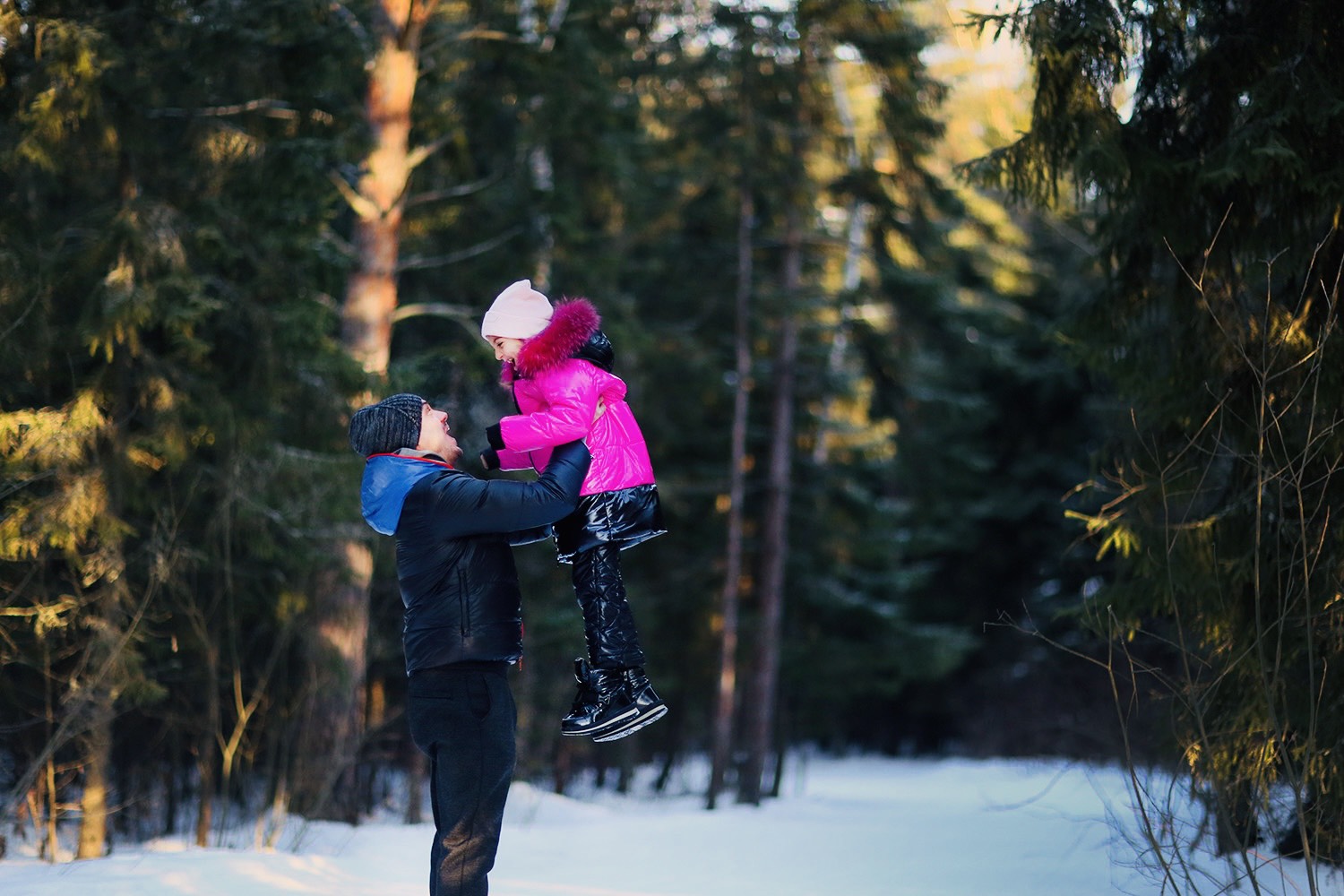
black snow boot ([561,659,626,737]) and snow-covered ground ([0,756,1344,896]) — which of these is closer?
black snow boot ([561,659,626,737])

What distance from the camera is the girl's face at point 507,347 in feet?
14.7

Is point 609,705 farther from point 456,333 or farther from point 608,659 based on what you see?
point 456,333

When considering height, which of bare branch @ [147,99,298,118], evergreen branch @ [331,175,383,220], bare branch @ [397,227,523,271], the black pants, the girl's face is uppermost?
bare branch @ [147,99,298,118]

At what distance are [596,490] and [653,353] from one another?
515 inches

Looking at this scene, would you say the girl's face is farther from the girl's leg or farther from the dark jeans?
the dark jeans

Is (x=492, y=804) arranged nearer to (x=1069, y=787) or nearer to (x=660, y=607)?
(x=1069, y=787)

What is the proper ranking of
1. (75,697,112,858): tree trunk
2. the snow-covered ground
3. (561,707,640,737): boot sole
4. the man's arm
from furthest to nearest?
1. (75,697,112,858): tree trunk
2. the snow-covered ground
3. (561,707,640,737): boot sole
4. the man's arm

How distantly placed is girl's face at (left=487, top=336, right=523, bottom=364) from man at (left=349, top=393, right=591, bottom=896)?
57 centimetres

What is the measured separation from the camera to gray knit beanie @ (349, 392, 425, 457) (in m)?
4.15

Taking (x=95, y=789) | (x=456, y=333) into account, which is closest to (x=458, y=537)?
(x=95, y=789)

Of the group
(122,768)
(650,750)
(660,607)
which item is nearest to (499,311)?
(122,768)

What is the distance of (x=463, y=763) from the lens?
401 centimetres

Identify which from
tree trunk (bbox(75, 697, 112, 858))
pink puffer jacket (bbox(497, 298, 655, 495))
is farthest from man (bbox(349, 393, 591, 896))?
tree trunk (bbox(75, 697, 112, 858))

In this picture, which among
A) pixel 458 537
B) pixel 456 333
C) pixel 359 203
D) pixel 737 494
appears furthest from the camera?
pixel 737 494
